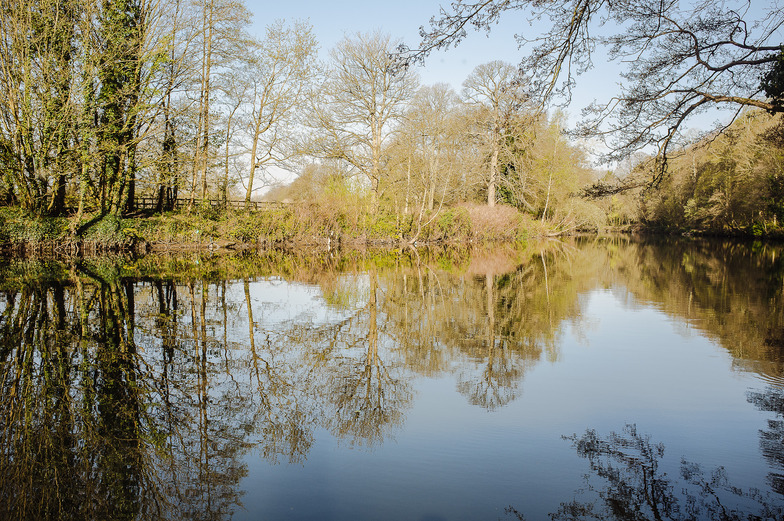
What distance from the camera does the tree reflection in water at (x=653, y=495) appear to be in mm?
2893

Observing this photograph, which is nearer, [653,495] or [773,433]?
[653,495]

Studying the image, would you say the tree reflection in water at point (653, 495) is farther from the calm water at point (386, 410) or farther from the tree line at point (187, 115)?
the tree line at point (187, 115)

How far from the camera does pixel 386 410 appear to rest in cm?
443

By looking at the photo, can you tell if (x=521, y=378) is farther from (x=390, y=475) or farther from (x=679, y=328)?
(x=679, y=328)

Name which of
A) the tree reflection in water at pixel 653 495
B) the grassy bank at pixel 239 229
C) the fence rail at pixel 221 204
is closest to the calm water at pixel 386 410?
the tree reflection in water at pixel 653 495

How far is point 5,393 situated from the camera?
4484 millimetres

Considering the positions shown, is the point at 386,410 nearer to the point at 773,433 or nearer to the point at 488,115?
the point at 773,433

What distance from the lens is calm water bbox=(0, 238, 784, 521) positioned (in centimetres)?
305

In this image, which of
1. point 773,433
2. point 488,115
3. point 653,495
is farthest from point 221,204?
point 653,495

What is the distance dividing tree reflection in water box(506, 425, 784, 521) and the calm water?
0.01 m

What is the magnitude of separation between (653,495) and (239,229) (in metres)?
21.1

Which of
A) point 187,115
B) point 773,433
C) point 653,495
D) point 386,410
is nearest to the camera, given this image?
point 653,495

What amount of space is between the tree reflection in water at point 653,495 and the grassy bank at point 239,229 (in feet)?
64.7

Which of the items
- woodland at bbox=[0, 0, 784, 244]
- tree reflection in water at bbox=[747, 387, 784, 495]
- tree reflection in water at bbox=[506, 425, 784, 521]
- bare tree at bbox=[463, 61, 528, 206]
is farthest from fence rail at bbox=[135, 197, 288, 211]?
tree reflection in water at bbox=[506, 425, 784, 521]
